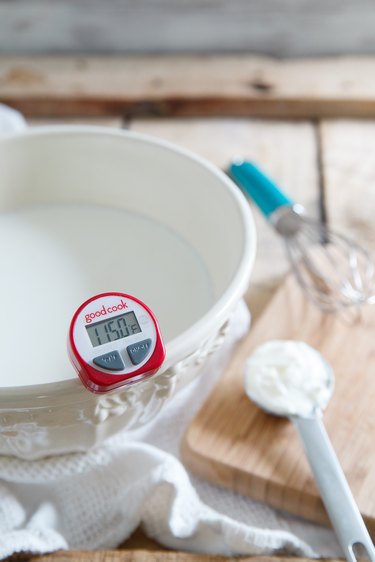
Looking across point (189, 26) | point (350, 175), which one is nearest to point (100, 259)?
point (350, 175)

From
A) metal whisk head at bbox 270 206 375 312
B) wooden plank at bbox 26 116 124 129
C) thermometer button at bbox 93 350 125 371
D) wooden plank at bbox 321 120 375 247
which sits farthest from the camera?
wooden plank at bbox 26 116 124 129

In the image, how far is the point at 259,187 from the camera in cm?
76

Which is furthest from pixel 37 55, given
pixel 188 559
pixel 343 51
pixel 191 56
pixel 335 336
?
pixel 188 559

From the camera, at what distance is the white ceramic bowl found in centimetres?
48

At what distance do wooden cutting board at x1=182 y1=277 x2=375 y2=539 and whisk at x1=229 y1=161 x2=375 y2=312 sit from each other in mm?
40

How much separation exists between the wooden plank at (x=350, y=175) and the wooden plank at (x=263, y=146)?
2 centimetres

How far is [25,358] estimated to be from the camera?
1.73ft

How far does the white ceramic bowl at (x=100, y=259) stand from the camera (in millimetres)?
476

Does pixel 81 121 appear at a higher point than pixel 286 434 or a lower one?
higher

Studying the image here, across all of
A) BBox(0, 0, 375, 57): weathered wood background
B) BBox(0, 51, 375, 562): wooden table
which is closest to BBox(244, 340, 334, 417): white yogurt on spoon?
BBox(0, 51, 375, 562): wooden table

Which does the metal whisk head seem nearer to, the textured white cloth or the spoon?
the spoon

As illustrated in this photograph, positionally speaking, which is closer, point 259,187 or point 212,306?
point 212,306

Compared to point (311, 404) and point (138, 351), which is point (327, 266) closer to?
point (311, 404)

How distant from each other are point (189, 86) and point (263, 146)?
0.46 ft
